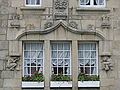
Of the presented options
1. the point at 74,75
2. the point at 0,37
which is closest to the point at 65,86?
the point at 74,75

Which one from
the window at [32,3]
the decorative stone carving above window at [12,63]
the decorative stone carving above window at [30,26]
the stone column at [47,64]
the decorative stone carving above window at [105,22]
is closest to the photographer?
the decorative stone carving above window at [12,63]

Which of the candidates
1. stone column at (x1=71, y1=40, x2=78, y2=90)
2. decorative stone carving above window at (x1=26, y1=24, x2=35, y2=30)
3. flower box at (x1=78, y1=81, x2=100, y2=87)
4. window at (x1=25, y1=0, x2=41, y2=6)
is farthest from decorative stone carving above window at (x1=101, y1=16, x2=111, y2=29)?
decorative stone carving above window at (x1=26, y1=24, x2=35, y2=30)

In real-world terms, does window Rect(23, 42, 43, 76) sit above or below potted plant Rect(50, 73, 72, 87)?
above

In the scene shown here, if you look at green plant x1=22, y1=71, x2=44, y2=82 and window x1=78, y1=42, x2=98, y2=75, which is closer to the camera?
green plant x1=22, y1=71, x2=44, y2=82

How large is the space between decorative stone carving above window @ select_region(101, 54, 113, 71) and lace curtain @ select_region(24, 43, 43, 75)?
2272 millimetres

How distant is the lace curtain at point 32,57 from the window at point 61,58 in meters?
0.45

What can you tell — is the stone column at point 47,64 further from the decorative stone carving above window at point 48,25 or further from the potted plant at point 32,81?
the decorative stone carving above window at point 48,25

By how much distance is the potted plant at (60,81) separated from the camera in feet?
37.1

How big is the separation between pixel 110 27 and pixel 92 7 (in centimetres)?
100

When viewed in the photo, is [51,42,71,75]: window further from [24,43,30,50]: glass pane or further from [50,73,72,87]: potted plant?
[24,43,30,50]: glass pane

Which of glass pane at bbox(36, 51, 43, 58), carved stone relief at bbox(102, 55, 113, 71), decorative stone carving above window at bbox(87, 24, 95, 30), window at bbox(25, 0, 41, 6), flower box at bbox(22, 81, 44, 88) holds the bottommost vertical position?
flower box at bbox(22, 81, 44, 88)

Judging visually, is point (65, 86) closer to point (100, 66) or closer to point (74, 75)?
point (74, 75)

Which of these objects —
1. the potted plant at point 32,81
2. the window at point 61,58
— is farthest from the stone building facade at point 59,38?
the potted plant at point 32,81

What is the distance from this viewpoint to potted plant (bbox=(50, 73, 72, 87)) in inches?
446
